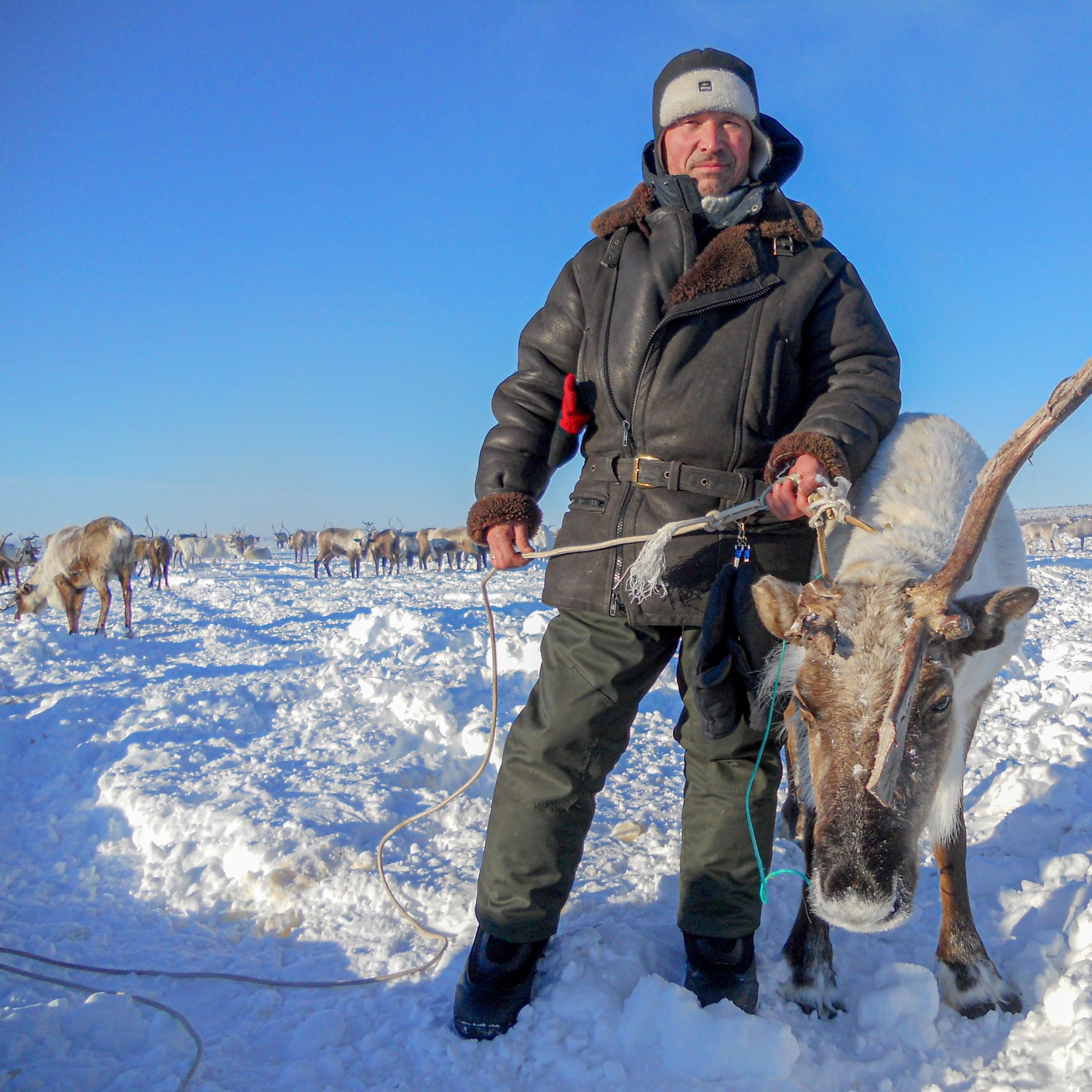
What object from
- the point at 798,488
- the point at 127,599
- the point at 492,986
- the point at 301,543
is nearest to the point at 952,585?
the point at 798,488

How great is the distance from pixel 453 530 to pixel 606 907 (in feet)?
120

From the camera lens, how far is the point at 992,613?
1904 millimetres

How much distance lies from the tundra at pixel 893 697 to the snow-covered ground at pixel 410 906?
199mm

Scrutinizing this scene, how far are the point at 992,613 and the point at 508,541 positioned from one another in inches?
55.2

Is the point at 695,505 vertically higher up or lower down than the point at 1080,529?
lower down

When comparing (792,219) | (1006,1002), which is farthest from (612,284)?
(1006,1002)

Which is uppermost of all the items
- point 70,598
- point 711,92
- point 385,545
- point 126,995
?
point 385,545

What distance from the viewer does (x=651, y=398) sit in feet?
7.15

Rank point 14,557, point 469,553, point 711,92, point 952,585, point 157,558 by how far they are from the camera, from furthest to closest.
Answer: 1. point 469,553
2. point 14,557
3. point 157,558
4. point 711,92
5. point 952,585

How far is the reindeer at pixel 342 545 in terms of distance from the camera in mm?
34625

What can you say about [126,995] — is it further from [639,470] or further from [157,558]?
[157,558]

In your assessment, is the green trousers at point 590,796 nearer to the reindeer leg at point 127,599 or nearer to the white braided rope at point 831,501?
the white braided rope at point 831,501

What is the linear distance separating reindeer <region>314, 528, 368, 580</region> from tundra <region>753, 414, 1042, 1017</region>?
32979mm

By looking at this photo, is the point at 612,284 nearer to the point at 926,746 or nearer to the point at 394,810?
the point at 926,746
